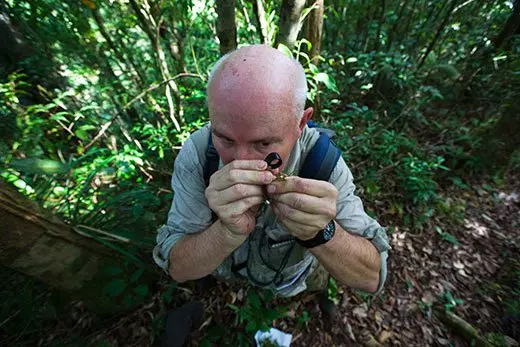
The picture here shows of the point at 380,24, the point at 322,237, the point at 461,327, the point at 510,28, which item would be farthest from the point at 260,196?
the point at 510,28

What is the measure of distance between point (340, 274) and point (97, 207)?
7.06 ft

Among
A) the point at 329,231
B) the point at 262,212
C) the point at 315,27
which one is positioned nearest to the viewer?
the point at 329,231

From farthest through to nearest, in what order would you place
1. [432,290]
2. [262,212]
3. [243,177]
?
[432,290] < [262,212] < [243,177]

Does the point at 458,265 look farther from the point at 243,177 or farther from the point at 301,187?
the point at 243,177

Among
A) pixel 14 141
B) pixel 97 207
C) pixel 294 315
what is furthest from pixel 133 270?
pixel 14 141

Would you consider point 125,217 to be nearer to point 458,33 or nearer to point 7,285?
point 7,285

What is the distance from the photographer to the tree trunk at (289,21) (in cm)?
218

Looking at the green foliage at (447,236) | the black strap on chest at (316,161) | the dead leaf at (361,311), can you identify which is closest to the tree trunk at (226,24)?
the black strap on chest at (316,161)

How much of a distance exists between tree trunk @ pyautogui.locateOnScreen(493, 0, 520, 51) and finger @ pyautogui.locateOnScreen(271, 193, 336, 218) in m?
5.66

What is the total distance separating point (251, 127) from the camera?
1.25m

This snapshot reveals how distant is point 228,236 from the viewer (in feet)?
4.36

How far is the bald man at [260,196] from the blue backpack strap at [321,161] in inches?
2.6

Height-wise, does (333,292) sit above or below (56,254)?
below

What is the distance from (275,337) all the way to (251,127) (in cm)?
211
